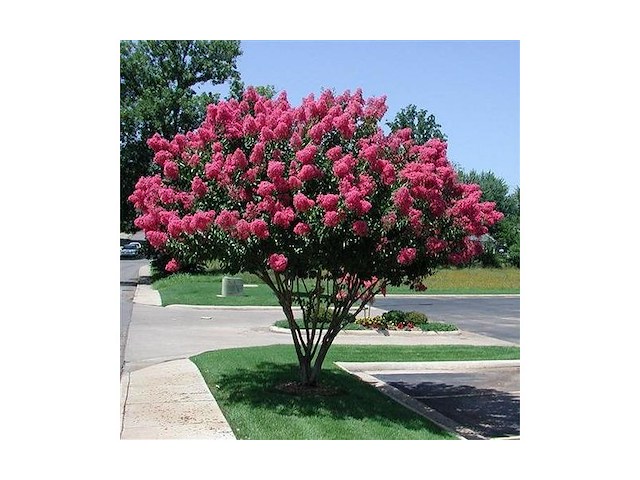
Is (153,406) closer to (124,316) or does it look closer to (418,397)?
(418,397)

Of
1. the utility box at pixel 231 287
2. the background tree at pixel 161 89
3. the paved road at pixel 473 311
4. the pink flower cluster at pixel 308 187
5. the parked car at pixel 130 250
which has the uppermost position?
the background tree at pixel 161 89

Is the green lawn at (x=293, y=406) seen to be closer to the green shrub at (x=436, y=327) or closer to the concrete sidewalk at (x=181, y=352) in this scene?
the concrete sidewalk at (x=181, y=352)

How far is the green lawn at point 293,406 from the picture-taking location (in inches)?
292

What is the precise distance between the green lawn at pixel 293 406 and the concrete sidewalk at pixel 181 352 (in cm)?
22

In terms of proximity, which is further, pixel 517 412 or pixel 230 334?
pixel 230 334

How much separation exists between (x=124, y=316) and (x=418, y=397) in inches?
442

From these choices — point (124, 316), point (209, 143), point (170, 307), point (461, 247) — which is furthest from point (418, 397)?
point (170, 307)

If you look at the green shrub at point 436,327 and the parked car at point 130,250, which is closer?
the green shrub at point 436,327

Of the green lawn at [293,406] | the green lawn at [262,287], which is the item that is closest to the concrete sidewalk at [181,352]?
the green lawn at [293,406]

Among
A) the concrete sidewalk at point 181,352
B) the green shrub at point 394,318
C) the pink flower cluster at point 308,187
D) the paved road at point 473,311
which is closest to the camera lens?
the pink flower cluster at point 308,187

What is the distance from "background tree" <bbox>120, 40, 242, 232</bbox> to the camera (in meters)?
30.4

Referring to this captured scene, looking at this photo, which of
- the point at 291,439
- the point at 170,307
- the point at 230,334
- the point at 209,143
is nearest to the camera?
the point at 291,439

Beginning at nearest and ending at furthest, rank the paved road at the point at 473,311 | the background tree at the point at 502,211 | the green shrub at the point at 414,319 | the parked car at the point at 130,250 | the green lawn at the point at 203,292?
the green shrub at the point at 414,319
the paved road at the point at 473,311
the green lawn at the point at 203,292
the background tree at the point at 502,211
the parked car at the point at 130,250

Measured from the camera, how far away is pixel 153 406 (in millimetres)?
8484
